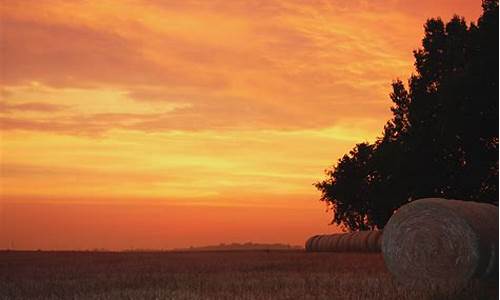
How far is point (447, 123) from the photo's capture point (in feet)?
108

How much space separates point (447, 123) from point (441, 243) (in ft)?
52.2

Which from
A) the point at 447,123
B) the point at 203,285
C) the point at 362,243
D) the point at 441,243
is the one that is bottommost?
the point at 203,285

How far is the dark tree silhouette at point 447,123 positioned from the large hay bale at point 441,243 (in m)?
11.6

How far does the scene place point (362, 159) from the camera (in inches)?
2078

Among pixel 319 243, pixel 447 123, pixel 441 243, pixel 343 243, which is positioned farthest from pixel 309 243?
pixel 441 243

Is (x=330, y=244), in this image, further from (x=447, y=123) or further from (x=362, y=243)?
(x=447, y=123)

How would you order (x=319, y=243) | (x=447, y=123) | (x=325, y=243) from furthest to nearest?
(x=319, y=243)
(x=325, y=243)
(x=447, y=123)

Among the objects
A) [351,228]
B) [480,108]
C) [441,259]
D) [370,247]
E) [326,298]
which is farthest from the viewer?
[351,228]

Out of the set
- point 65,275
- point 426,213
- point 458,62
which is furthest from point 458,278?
point 458,62

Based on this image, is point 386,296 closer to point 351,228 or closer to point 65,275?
point 65,275

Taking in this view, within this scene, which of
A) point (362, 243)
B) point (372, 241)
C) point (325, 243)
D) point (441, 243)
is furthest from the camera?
point (325, 243)

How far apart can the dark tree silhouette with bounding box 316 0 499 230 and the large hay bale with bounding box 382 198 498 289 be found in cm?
1163

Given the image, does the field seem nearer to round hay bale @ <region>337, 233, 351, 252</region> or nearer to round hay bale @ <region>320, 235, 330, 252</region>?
round hay bale @ <region>337, 233, 351, 252</region>

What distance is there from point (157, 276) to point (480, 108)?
738 inches
